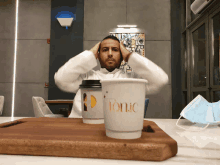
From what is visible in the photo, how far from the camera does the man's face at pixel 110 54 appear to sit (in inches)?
65.1

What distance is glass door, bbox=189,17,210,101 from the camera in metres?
2.91

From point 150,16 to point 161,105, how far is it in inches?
84.0

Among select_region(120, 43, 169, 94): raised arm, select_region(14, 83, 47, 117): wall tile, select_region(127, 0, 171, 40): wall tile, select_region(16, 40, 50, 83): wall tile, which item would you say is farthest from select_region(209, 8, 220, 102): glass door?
select_region(14, 83, 47, 117): wall tile

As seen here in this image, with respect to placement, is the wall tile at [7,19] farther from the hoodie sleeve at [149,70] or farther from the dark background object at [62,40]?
the hoodie sleeve at [149,70]

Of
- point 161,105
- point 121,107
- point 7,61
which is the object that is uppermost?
point 7,61

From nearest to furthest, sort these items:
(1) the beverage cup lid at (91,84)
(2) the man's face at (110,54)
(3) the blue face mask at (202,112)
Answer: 1. (1) the beverage cup lid at (91,84)
2. (3) the blue face mask at (202,112)
3. (2) the man's face at (110,54)

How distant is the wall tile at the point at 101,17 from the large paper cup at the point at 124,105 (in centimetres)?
387

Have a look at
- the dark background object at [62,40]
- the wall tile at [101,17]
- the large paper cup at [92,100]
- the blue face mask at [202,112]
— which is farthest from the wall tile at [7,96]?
the blue face mask at [202,112]

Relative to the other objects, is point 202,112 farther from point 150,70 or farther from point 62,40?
point 62,40

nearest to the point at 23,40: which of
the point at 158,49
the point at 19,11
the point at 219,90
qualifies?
the point at 19,11

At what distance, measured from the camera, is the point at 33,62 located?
431 cm

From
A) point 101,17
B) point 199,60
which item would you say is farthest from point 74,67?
point 101,17

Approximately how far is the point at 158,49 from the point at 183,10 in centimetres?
102

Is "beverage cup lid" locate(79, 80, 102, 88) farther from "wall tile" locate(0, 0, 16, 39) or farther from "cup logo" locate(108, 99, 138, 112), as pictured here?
"wall tile" locate(0, 0, 16, 39)
